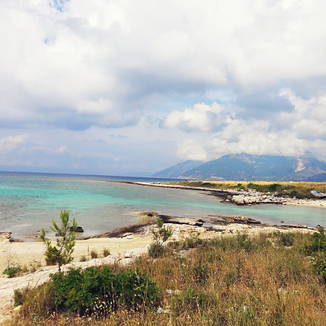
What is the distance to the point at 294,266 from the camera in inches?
247

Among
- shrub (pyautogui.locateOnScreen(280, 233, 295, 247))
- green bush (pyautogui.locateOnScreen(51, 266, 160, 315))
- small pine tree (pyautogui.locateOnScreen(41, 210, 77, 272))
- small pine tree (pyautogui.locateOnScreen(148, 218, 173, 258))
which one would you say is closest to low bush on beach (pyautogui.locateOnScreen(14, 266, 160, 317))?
green bush (pyautogui.locateOnScreen(51, 266, 160, 315))

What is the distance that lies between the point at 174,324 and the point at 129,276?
1.53 meters

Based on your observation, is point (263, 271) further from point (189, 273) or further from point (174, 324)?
point (174, 324)

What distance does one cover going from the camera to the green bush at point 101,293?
419 cm

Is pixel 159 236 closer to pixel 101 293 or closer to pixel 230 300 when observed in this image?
pixel 101 293

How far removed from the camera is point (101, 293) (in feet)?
14.5

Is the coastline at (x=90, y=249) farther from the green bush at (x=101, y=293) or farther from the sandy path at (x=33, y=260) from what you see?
the green bush at (x=101, y=293)

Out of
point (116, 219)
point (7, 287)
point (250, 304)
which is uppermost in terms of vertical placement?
point (250, 304)

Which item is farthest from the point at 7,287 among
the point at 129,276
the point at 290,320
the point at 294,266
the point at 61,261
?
the point at 294,266

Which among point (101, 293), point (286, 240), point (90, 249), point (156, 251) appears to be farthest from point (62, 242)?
point (286, 240)

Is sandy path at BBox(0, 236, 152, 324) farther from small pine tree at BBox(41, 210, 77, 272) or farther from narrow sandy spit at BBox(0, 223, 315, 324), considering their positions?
small pine tree at BBox(41, 210, 77, 272)

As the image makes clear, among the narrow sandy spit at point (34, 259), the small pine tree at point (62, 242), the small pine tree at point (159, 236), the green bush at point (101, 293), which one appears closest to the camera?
the green bush at point (101, 293)

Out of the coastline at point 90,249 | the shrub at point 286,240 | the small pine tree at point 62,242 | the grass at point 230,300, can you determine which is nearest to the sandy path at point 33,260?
the coastline at point 90,249

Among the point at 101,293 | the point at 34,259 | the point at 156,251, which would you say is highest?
the point at 101,293
